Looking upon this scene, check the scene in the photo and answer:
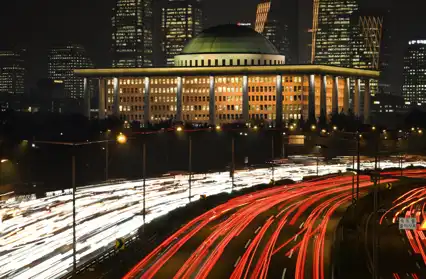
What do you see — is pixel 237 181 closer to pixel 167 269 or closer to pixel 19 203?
pixel 19 203

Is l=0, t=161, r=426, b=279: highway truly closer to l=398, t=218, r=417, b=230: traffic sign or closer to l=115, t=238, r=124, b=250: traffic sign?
l=115, t=238, r=124, b=250: traffic sign

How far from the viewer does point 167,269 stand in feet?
142

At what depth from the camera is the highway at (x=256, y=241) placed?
43.0 metres

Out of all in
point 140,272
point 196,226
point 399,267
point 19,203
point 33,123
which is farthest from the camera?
point 33,123

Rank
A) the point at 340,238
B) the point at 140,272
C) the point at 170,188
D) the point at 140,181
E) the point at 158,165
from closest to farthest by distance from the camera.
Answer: the point at 140,272
the point at 340,238
the point at 170,188
the point at 140,181
the point at 158,165

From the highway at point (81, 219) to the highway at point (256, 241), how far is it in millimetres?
1136

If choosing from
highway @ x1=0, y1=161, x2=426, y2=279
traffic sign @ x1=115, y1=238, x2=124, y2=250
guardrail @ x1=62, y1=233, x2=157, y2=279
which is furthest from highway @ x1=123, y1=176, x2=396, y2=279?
traffic sign @ x1=115, y1=238, x2=124, y2=250

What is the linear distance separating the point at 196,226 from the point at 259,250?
10.0 meters

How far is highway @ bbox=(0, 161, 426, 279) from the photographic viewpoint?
1774 inches

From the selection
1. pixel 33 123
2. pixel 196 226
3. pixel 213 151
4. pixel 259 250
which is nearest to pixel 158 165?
pixel 213 151

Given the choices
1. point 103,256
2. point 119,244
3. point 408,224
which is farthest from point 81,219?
point 408,224

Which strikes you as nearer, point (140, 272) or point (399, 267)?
point (140, 272)

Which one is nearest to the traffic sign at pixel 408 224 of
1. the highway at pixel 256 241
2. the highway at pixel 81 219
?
the highway at pixel 256 241

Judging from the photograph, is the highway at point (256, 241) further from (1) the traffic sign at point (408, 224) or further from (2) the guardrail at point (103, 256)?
(1) the traffic sign at point (408, 224)
